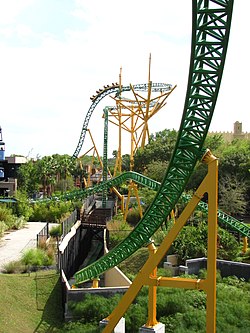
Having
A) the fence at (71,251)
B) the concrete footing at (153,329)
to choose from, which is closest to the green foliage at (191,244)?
the fence at (71,251)

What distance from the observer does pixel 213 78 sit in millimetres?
8062

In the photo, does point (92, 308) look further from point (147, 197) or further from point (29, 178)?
point (29, 178)

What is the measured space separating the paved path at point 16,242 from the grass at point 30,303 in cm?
214

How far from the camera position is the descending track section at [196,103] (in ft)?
25.3

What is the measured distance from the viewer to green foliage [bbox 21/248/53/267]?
1553 cm

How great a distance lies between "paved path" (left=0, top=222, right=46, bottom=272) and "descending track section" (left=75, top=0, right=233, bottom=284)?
8392mm

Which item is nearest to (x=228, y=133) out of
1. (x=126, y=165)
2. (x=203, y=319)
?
(x=126, y=165)

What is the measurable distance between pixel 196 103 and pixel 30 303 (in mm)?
7967

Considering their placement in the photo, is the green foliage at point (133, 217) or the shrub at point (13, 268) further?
the green foliage at point (133, 217)

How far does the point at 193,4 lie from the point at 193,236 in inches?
459

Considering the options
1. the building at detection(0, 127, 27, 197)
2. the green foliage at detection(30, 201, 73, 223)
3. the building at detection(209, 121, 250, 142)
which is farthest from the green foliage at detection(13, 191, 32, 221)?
the building at detection(209, 121, 250, 142)

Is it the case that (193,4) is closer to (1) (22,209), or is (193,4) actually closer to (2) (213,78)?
(2) (213,78)

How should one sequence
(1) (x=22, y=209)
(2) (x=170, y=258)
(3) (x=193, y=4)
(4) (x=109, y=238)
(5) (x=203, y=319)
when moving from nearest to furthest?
(3) (x=193, y=4), (5) (x=203, y=319), (2) (x=170, y=258), (4) (x=109, y=238), (1) (x=22, y=209)

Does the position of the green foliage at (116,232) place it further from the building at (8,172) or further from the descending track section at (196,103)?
the building at (8,172)
